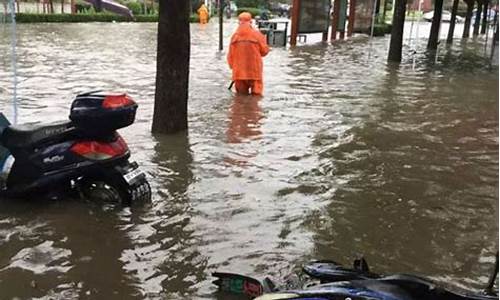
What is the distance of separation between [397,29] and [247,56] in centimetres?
847

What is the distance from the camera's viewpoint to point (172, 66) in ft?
27.0

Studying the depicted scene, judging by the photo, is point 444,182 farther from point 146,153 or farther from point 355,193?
point 146,153

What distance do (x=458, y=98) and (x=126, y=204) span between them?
9.16 meters

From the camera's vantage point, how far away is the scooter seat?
17.4 feet

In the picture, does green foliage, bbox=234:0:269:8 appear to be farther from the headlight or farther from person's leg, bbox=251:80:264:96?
the headlight

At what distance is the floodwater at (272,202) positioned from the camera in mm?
4426

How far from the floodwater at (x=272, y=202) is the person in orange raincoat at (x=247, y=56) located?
0.40 m

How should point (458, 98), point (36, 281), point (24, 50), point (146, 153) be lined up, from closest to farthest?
1. point (36, 281)
2. point (146, 153)
3. point (458, 98)
4. point (24, 50)

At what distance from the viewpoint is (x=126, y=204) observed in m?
5.44

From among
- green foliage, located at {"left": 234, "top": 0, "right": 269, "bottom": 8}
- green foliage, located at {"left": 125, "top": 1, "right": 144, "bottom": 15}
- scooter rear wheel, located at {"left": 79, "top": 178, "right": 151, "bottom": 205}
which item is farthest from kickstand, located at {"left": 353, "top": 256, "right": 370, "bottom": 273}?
green foliage, located at {"left": 234, "top": 0, "right": 269, "bottom": 8}

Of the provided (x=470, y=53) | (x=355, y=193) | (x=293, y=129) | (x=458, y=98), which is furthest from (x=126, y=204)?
(x=470, y=53)

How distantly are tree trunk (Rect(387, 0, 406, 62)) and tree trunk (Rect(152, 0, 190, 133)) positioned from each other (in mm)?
11937

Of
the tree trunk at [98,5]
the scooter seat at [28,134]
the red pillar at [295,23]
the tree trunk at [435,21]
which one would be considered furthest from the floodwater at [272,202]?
the tree trunk at [98,5]

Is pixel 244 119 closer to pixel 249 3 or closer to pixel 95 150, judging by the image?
pixel 95 150
